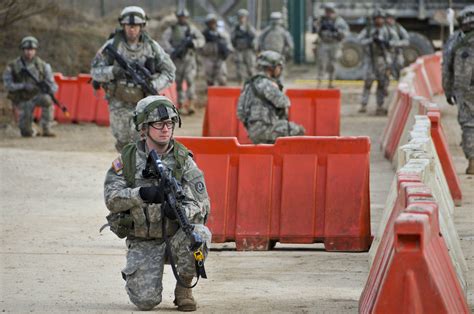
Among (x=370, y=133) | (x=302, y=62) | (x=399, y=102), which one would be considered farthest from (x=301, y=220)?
(x=302, y=62)

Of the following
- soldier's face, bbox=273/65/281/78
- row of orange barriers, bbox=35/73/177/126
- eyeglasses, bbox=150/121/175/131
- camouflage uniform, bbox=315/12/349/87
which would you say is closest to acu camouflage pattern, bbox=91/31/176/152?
soldier's face, bbox=273/65/281/78

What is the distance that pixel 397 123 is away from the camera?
18766 mm

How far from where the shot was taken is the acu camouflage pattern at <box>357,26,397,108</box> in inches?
1053

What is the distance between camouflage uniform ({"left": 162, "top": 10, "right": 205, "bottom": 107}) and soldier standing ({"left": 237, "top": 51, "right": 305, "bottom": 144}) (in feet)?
37.0

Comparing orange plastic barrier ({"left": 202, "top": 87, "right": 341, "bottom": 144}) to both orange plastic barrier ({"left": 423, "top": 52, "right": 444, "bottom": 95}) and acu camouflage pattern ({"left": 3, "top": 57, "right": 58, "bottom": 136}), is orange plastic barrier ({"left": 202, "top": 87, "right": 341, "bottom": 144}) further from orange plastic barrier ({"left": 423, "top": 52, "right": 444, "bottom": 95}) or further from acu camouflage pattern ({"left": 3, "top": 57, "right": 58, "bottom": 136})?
orange plastic barrier ({"left": 423, "top": 52, "right": 444, "bottom": 95})

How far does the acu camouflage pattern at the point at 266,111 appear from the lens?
1558cm

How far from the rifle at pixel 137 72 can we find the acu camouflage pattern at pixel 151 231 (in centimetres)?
517

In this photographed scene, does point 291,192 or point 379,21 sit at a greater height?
point 291,192

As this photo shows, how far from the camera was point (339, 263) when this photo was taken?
36.8 feet

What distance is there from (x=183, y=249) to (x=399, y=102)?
10920 mm

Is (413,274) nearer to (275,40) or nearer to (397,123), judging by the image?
(397,123)

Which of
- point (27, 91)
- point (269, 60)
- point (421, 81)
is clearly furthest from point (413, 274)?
point (421, 81)

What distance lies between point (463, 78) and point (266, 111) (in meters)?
2.40

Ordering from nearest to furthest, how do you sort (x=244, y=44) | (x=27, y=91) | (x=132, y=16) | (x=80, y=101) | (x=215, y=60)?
(x=132, y=16), (x=27, y=91), (x=80, y=101), (x=215, y=60), (x=244, y=44)
